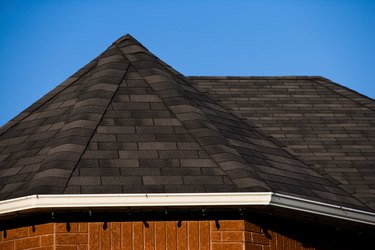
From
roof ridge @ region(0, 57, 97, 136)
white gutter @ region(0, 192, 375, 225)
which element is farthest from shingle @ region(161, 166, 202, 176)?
roof ridge @ region(0, 57, 97, 136)

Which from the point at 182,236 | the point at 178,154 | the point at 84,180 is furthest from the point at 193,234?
the point at 84,180

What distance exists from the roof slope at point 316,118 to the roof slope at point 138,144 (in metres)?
1.56

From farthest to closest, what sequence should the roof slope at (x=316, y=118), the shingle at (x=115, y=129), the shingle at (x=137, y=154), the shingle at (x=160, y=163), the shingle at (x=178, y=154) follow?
1. the roof slope at (x=316, y=118)
2. the shingle at (x=115, y=129)
3. the shingle at (x=178, y=154)
4. the shingle at (x=137, y=154)
5. the shingle at (x=160, y=163)

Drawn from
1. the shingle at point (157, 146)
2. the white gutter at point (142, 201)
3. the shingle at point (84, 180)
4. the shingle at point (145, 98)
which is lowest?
the white gutter at point (142, 201)

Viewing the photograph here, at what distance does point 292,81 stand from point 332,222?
7.68 metres

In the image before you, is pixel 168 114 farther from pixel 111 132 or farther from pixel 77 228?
pixel 77 228


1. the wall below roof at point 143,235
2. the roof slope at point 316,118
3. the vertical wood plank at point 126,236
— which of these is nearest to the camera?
the wall below roof at point 143,235

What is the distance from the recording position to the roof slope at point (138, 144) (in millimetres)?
11141

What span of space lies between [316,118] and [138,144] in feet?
20.7

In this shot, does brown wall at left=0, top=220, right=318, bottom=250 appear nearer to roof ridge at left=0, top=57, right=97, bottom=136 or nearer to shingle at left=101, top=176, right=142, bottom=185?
shingle at left=101, top=176, right=142, bottom=185

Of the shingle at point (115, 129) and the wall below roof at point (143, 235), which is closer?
the wall below roof at point (143, 235)

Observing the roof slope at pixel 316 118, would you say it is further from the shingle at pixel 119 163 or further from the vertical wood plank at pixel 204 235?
the shingle at pixel 119 163

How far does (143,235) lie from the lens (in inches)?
434

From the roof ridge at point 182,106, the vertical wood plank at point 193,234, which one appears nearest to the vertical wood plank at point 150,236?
the vertical wood plank at point 193,234
